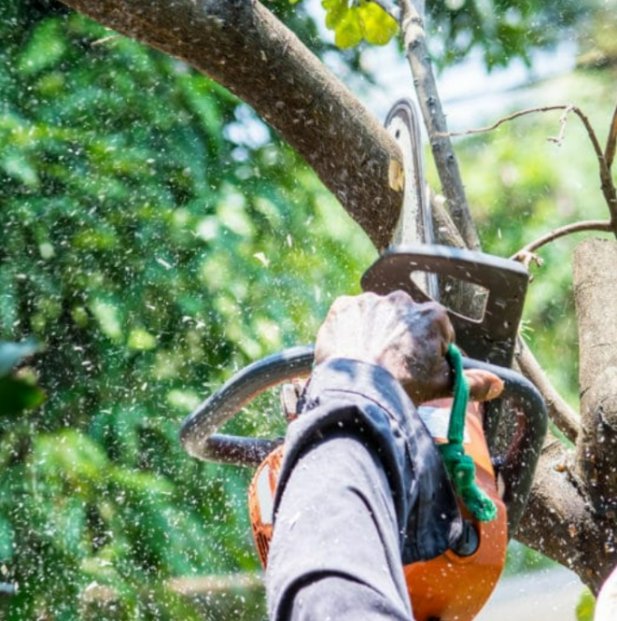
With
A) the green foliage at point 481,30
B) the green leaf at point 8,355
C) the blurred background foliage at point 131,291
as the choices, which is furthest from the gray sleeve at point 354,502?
the green foliage at point 481,30

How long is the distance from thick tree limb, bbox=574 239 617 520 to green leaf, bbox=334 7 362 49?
66cm

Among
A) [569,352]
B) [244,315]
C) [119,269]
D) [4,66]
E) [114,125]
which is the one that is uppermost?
[4,66]

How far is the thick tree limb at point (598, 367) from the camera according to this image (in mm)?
1840

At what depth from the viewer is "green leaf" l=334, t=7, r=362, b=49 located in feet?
7.95

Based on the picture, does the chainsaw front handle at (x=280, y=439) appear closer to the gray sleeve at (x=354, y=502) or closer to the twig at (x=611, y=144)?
the gray sleeve at (x=354, y=502)

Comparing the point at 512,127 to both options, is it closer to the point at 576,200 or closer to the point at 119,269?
the point at 576,200

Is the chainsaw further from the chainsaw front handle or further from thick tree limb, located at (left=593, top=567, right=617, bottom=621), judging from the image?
thick tree limb, located at (left=593, top=567, right=617, bottom=621)

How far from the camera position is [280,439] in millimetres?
1277

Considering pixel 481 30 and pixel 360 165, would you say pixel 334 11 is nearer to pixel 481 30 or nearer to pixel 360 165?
pixel 360 165

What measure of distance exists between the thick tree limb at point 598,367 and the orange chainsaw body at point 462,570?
84 centimetres

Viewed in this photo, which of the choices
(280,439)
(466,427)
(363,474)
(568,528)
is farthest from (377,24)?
(363,474)

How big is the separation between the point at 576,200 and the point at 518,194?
0.27 metres

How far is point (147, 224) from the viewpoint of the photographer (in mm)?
3453

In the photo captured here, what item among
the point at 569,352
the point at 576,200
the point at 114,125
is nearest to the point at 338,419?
the point at 114,125
